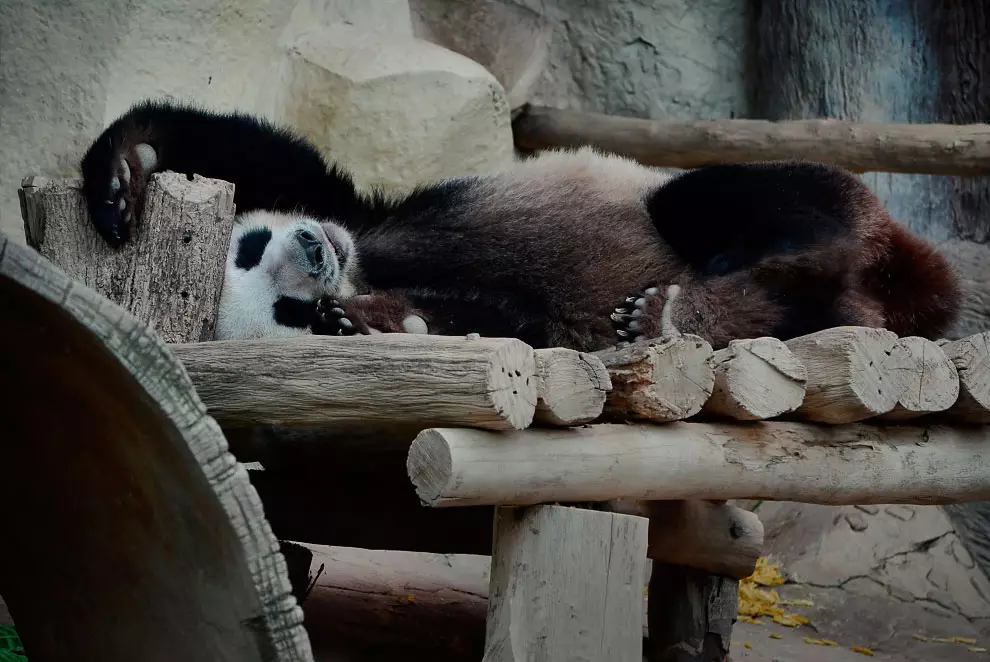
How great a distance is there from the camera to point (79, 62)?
13.0ft

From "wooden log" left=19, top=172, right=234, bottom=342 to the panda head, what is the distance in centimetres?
27

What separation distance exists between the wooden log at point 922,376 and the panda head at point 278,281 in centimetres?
147

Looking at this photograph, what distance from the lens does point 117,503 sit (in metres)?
1.91

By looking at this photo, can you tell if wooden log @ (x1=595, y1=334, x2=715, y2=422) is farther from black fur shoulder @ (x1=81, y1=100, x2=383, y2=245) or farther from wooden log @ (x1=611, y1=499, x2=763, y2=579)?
black fur shoulder @ (x1=81, y1=100, x2=383, y2=245)

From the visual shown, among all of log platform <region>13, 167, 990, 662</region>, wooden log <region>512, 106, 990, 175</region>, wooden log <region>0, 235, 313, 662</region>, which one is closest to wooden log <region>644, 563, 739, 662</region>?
log platform <region>13, 167, 990, 662</region>

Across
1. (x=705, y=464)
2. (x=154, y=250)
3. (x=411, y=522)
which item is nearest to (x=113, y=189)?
(x=154, y=250)

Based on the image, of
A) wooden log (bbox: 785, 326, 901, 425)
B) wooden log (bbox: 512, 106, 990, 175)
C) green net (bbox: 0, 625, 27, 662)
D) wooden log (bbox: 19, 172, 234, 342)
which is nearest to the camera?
wooden log (bbox: 785, 326, 901, 425)

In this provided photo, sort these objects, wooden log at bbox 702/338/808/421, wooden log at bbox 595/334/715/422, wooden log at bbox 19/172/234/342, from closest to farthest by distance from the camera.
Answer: wooden log at bbox 595/334/715/422 < wooden log at bbox 702/338/808/421 < wooden log at bbox 19/172/234/342

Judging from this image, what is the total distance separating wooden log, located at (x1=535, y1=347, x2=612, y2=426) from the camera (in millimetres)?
2039

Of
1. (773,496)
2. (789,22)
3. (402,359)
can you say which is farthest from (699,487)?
(789,22)

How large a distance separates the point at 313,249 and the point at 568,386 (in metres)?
1.10

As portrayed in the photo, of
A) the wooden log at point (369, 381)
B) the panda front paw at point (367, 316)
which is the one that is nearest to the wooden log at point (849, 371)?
the wooden log at point (369, 381)

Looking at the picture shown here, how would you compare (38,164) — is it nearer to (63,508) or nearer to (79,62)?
(79,62)

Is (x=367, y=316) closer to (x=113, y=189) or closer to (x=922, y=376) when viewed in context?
(x=113, y=189)
